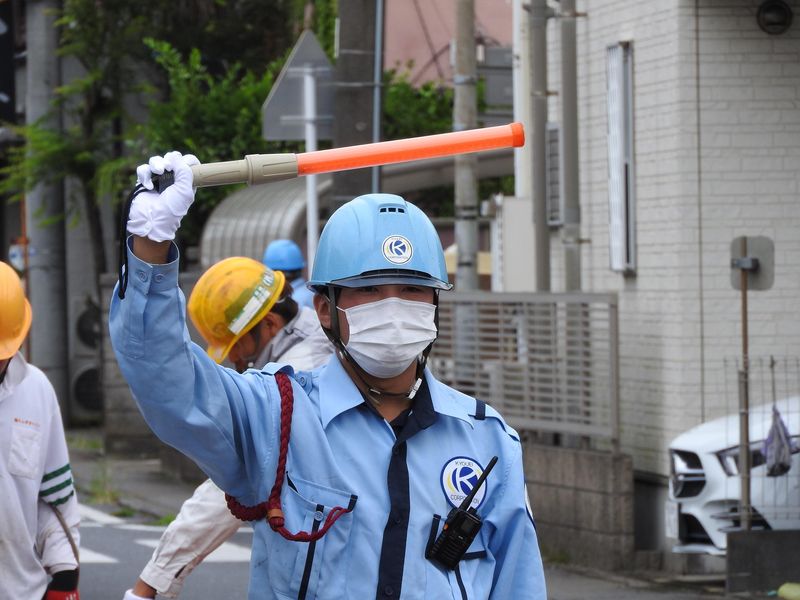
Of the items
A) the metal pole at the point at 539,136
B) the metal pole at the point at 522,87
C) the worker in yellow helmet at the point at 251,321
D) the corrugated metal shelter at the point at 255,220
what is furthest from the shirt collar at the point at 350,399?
the corrugated metal shelter at the point at 255,220

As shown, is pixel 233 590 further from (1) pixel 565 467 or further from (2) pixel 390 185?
(2) pixel 390 185

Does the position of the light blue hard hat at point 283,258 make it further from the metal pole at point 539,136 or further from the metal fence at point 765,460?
the metal fence at point 765,460

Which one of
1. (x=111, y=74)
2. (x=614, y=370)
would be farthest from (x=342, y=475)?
(x=111, y=74)

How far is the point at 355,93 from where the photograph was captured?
36.1 ft

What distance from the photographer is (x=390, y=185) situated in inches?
669

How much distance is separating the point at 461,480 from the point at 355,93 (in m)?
8.00

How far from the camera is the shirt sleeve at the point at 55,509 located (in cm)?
515

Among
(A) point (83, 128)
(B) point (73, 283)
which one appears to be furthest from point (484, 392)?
(B) point (73, 283)

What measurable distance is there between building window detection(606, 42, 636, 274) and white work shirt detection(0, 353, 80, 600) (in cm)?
613

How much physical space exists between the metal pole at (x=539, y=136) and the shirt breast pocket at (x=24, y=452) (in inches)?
275

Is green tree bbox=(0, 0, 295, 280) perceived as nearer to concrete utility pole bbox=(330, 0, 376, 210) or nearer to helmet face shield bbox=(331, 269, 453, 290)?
concrete utility pole bbox=(330, 0, 376, 210)

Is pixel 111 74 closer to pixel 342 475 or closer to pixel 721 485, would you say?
pixel 721 485

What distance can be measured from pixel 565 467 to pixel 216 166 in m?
7.75

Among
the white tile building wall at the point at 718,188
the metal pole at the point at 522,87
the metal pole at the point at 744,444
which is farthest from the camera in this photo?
the metal pole at the point at 522,87
